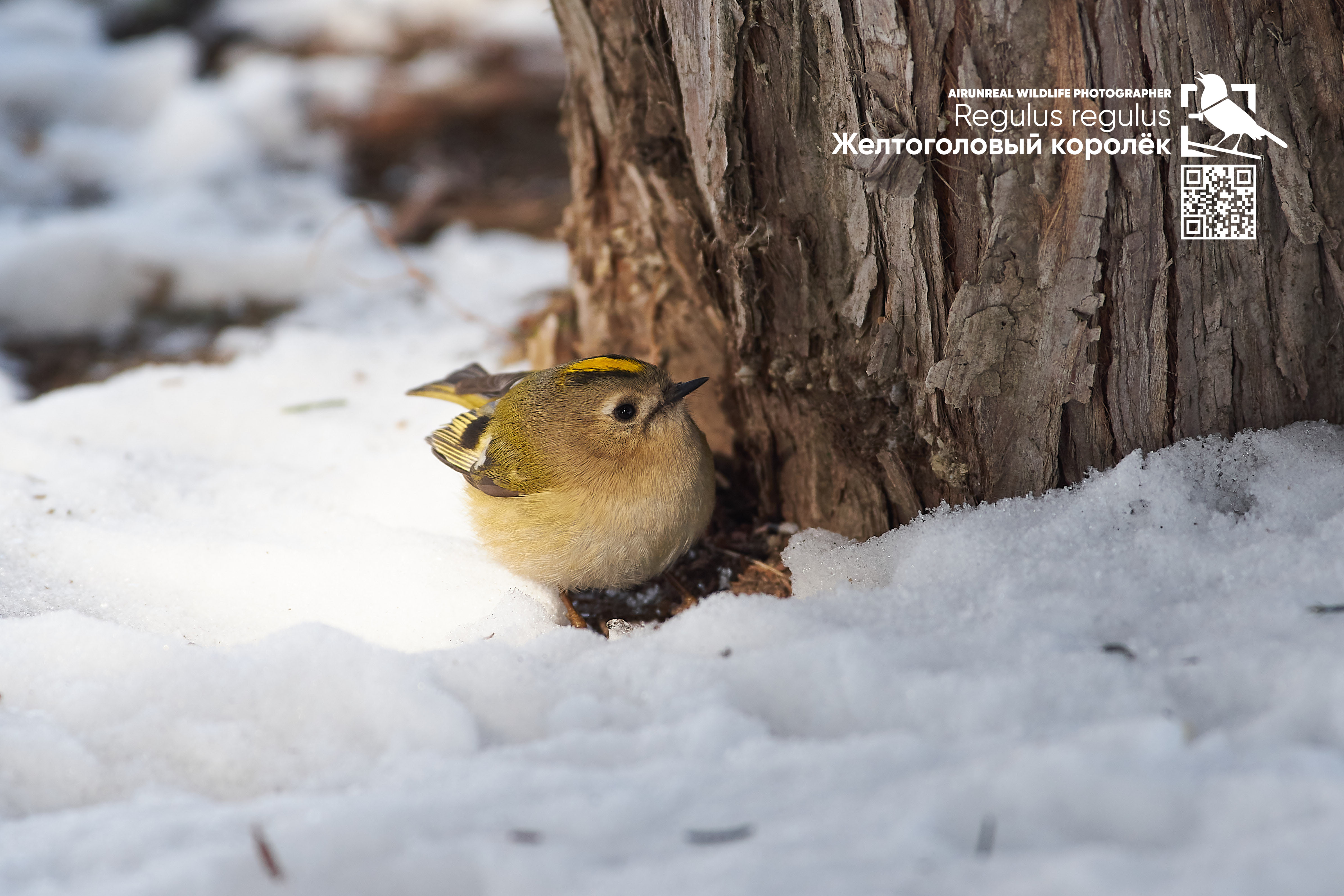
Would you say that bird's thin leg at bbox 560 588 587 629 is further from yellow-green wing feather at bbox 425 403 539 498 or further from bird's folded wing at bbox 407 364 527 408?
bird's folded wing at bbox 407 364 527 408

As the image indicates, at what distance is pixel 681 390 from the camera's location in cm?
335

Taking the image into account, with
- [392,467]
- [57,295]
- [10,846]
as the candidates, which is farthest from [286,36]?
[10,846]

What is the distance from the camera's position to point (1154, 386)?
102 inches

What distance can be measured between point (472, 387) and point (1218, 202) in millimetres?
2877

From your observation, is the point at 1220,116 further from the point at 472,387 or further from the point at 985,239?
the point at 472,387

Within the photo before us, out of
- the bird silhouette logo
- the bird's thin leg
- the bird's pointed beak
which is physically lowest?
the bird's thin leg

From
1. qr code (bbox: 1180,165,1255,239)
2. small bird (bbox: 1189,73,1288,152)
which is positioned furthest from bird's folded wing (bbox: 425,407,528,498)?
small bird (bbox: 1189,73,1288,152)

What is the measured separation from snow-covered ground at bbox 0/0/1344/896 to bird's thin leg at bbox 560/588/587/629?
0.53ft

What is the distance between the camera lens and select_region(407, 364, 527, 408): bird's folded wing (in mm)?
4145

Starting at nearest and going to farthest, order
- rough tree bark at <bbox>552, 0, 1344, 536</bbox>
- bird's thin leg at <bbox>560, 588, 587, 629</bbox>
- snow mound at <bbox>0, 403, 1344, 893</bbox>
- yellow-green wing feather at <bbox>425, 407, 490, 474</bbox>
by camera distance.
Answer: snow mound at <bbox>0, 403, 1344, 893</bbox> < rough tree bark at <bbox>552, 0, 1344, 536</bbox> < bird's thin leg at <bbox>560, 588, 587, 629</bbox> < yellow-green wing feather at <bbox>425, 407, 490, 474</bbox>

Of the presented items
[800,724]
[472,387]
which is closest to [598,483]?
[472,387]

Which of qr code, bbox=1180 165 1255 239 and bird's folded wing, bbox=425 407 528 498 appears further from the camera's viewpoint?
bird's folded wing, bbox=425 407 528 498

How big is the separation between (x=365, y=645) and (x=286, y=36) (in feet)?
26.6

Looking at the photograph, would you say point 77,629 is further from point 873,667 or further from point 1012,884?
point 1012,884
